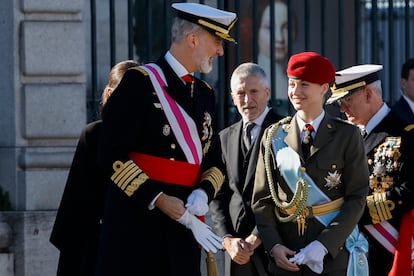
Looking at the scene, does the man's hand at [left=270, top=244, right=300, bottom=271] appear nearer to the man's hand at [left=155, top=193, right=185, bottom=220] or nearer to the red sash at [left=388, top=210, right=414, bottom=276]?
the man's hand at [left=155, top=193, right=185, bottom=220]

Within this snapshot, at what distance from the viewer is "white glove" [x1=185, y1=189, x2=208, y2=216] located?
6195mm

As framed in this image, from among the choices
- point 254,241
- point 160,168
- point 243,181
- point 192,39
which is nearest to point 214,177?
point 160,168

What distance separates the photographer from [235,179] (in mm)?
7523

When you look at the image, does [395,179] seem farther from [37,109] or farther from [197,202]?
[37,109]

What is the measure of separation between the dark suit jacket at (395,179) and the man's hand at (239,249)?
2.15ft

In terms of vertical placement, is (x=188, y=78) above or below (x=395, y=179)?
above

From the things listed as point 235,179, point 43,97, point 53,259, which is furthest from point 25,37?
point 235,179

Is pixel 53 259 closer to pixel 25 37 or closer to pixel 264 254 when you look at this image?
pixel 25 37

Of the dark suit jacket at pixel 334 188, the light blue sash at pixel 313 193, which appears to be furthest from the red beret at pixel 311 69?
the light blue sash at pixel 313 193

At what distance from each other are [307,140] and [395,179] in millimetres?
777

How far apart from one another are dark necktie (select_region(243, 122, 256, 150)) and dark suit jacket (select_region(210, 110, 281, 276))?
36mm

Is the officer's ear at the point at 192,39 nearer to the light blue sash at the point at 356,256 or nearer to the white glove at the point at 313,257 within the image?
the white glove at the point at 313,257

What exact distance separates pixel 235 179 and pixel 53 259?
194 cm

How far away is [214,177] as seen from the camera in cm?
646
